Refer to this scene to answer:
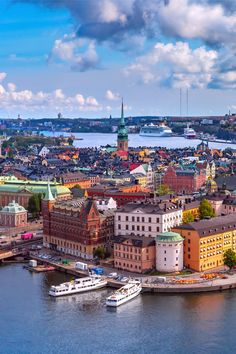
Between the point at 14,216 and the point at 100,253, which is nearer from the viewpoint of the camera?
the point at 100,253

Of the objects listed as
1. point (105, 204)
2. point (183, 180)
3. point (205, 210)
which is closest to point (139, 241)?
point (205, 210)

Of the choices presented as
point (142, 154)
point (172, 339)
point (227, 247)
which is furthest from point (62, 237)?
point (142, 154)

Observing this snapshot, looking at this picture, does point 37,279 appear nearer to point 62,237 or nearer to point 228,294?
point 62,237

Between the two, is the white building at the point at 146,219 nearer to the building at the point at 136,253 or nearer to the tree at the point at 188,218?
the tree at the point at 188,218

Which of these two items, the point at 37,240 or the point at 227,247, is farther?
the point at 37,240

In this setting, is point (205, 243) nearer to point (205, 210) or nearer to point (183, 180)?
point (205, 210)

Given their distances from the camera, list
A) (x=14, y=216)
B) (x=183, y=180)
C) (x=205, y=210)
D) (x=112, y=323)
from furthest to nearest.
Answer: (x=183, y=180) → (x=14, y=216) → (x=205, y=210) → (x=112, y=323)
